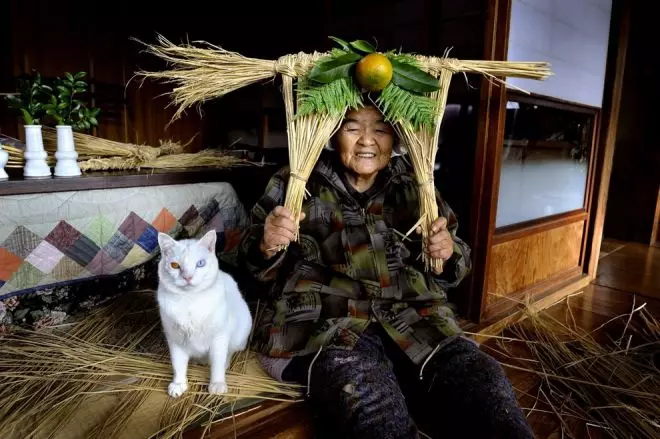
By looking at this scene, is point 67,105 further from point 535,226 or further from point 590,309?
point 590,309

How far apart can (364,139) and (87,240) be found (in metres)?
1.30

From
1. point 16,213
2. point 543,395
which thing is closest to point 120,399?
point 16,213

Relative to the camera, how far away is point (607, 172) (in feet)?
9.64

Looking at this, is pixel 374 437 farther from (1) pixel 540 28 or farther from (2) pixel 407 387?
(1) pixel 540 28

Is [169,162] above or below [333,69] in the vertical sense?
below

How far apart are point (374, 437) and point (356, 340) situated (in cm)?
35

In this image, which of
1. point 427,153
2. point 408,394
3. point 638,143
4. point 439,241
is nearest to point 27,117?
point 427,153

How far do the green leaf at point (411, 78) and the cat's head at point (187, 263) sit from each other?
78cm

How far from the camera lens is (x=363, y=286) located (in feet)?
5.21

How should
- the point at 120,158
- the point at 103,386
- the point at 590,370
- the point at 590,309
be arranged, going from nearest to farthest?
the point at 103,386 → the point at 590,370 → the point at 120,158 → the point at 590,309

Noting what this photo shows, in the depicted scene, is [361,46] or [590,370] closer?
[361,46]

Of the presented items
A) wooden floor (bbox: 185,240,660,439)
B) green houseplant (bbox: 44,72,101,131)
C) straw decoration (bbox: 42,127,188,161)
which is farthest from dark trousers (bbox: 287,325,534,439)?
green houseplant (bbox: 44,72,101,131)

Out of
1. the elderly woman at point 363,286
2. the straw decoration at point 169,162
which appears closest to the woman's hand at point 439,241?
the elderly woman at point 363,286

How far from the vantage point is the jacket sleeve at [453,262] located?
1.57 meters
